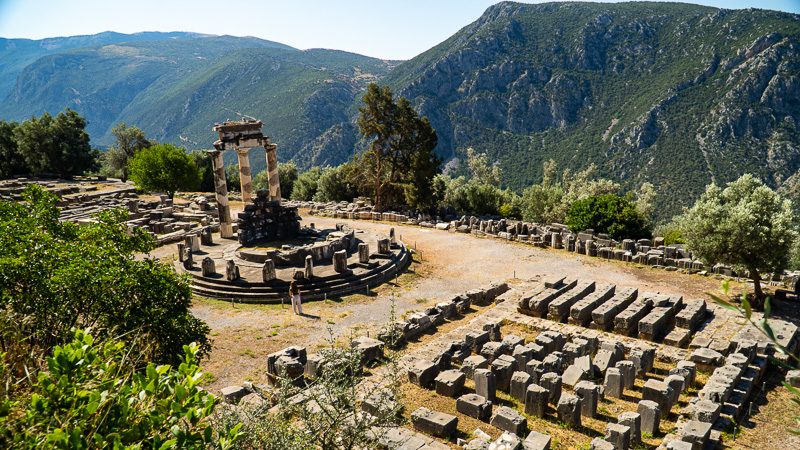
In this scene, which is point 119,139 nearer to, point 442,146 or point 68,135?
point 68,135

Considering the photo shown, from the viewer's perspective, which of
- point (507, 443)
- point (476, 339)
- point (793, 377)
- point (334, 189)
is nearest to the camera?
point (793, 377)

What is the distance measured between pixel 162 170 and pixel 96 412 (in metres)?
44.8

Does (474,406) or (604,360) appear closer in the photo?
(474,406)

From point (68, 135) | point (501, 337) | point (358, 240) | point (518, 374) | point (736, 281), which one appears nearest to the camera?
point (518, 374)

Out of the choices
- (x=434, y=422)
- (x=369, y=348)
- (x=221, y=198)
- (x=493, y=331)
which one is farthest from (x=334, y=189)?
(x=434, y=422)

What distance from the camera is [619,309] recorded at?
18.7 metres

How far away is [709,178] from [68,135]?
8771 cm

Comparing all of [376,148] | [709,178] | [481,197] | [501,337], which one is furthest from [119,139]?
[709,178]

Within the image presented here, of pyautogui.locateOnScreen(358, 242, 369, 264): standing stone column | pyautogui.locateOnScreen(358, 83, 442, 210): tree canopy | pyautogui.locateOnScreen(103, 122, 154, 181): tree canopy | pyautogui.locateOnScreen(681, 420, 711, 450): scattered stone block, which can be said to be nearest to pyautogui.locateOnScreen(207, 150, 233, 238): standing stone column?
pyautogui.locateOnScreen(358, 242, 369, 264): standing stone column

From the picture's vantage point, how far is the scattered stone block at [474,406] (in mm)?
12062

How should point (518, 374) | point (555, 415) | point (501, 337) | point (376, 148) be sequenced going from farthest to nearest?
point (376, 148), point (501, 337), point (518, 374), point (555, 415)

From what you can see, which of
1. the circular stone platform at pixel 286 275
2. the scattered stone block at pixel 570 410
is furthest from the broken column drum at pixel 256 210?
the scattered stone block at pixel 570 410

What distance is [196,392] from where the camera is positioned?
18.3ft

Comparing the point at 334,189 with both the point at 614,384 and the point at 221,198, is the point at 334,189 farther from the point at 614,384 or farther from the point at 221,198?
the point at 614,384
